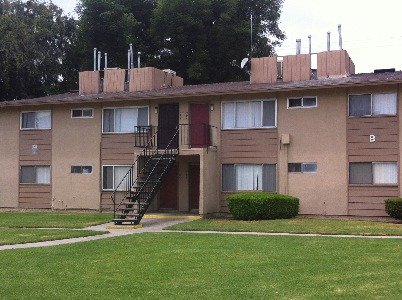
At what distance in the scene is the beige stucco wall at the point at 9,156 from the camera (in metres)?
28.6

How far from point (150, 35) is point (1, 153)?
60.4 feet

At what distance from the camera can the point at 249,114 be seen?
79.8 ft

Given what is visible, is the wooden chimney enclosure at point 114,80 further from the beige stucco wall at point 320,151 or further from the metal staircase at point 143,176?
the beige stucco wall at point 320,151

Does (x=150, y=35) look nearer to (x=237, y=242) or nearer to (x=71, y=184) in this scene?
(x=71, y=184)

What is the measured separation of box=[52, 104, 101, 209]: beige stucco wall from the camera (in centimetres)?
2691

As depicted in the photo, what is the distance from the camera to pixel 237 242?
14797 mm

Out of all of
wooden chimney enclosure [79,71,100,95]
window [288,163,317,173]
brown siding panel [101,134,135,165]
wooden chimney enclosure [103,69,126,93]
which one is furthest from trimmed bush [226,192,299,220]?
wooden chimney enclosure [79,71,100,95]

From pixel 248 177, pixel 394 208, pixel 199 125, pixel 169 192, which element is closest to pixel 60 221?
pixel 169 192

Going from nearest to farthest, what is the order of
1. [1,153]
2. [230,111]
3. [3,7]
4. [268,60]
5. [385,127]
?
1. [385,127]
2. [230,111]
3. [268,60]
4. [1,153]
5. [3,7]

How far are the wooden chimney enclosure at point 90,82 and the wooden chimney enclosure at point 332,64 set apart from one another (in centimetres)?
1162

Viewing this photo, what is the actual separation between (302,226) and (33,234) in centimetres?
797

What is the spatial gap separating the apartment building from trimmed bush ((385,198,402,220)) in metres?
1.11

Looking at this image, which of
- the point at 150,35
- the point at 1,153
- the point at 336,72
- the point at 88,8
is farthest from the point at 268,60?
the point at 88,8

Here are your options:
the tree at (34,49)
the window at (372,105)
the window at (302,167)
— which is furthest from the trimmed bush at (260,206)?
the tree at (34,49)
